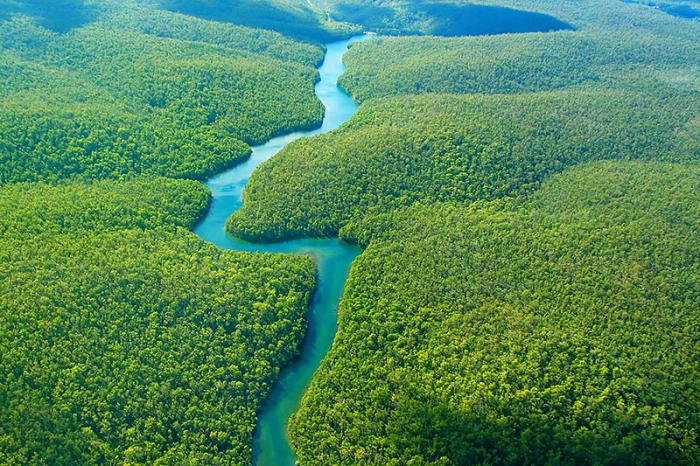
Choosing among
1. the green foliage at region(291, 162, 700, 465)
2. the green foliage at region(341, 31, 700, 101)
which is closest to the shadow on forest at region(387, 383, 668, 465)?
the green foliage at region(291, 162, 700, 465)

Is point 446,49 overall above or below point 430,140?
above

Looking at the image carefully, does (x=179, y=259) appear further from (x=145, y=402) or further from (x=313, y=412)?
(x=313, y=412)

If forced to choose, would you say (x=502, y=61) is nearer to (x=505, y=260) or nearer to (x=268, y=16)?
(x=268, y=16)

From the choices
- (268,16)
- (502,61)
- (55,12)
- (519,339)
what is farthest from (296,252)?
(55,12)

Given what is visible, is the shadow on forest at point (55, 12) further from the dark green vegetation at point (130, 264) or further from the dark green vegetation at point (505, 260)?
the dark green vegetation at point (505, 260)

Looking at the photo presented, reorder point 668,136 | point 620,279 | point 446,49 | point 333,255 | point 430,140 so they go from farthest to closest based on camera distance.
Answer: point 446,49 < point 668,136 < point 430,140 < point 333,255 < point 620,279

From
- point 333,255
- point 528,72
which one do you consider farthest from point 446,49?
point 333,255

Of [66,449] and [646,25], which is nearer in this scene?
[66,449]
